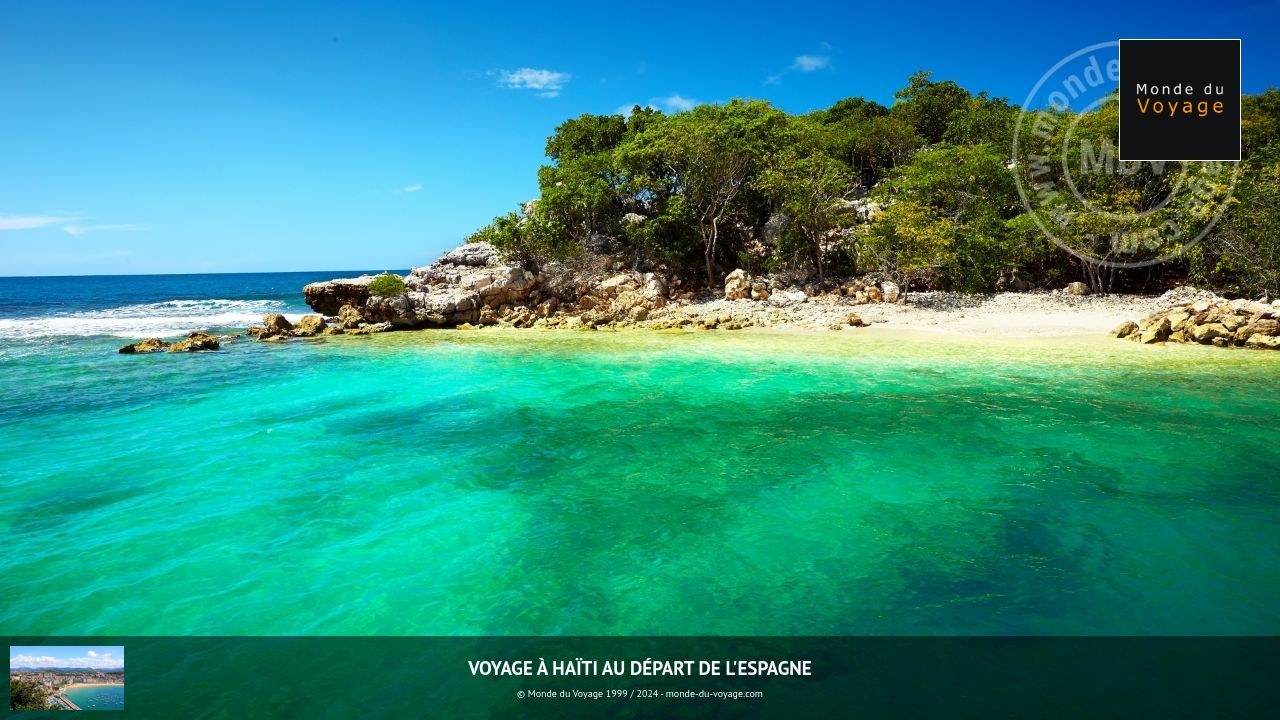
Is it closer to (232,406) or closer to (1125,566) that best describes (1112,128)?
(1125,566)

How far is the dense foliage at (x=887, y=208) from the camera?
1095 inches

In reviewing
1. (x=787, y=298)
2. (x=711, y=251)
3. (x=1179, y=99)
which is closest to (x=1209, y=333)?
(x=1179, y=99)

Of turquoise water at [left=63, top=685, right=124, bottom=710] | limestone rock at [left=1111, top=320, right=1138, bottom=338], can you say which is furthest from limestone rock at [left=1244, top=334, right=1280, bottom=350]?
turquoise water at [left=63, top=685, right=124, bottom=710]

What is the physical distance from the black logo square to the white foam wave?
4537 cm

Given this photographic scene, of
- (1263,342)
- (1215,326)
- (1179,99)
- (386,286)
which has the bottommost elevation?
(1263,342)

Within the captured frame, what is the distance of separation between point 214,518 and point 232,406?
8.52 meters

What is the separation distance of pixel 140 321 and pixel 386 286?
23.2m

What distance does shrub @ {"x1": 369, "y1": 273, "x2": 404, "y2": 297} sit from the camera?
1346 inches

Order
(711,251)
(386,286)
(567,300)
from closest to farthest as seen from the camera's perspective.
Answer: (386,286)
(567,300)
(711,251)

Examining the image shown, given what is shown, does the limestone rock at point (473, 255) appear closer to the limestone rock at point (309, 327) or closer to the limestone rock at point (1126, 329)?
the limestone rock at point (309, 327)

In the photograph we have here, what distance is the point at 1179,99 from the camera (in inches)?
724

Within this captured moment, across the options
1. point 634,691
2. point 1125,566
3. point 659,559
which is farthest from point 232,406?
point 1125,566

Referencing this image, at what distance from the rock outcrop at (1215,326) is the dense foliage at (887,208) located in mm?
6257

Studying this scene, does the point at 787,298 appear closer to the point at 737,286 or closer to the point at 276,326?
the point at 737,286
